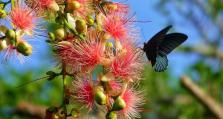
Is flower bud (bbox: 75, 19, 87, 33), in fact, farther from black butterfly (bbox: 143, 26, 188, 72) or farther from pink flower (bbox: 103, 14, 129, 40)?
black butterfly (bbox: 143, 26, 188, 72)

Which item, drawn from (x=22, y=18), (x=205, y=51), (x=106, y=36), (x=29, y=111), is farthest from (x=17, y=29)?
(x=205, y=51)

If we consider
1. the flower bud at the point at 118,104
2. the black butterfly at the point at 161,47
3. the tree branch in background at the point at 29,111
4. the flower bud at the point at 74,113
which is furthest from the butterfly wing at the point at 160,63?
the tree branch in background at the point at 29,111

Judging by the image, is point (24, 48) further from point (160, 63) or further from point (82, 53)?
point (160, 63)

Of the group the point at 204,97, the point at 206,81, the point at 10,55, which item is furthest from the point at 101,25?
the point at 206,81

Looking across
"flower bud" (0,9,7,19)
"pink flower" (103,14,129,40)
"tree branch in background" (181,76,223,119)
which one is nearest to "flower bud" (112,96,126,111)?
"pink flower" (103,14,129,40)

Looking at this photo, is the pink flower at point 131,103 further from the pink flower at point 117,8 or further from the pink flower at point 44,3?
the pink flower at point 44,3
